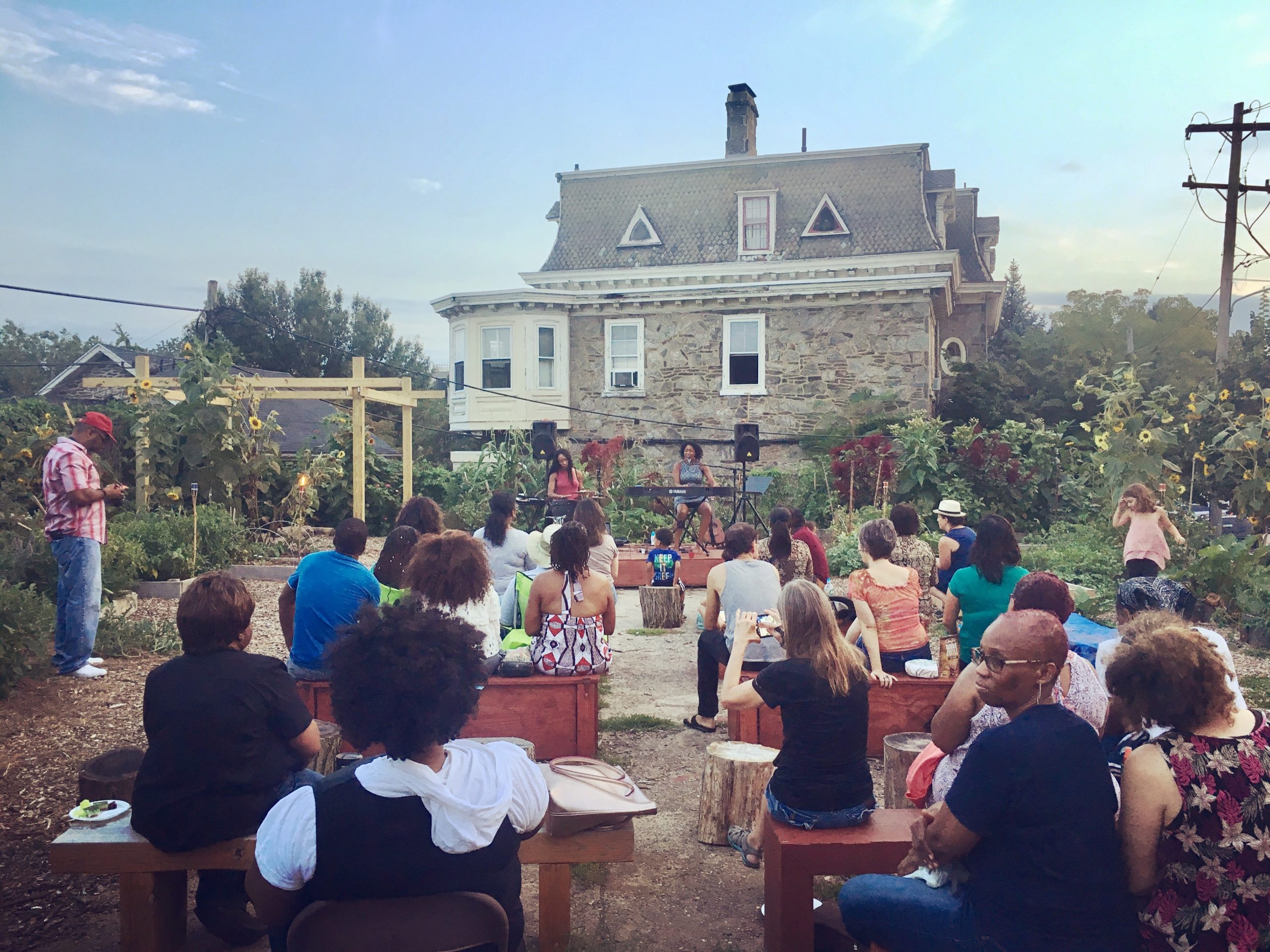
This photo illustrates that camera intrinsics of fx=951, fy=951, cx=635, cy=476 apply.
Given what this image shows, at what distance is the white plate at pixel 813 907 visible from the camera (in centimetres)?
348

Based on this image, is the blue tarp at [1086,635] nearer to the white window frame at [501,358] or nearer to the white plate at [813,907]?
the white plate at [813,907]

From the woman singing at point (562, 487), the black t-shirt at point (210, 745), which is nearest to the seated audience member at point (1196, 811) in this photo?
the black t-shirt at point (210, 745)

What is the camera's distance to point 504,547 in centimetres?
674

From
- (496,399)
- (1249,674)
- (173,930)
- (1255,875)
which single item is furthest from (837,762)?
(496,399)

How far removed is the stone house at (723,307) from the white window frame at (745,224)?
1.5 inches

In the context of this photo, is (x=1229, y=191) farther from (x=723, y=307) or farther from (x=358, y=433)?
(x=358, y=433)

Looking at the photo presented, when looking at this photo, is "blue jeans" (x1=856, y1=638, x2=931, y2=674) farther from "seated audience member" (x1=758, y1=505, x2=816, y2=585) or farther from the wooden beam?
the wooden beam

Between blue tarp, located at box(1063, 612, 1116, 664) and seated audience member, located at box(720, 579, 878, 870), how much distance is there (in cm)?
167

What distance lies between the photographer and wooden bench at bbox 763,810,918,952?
3.29m

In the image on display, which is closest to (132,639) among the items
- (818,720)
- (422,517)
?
(422,517)

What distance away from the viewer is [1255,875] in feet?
7.64

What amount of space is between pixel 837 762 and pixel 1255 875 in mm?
1355

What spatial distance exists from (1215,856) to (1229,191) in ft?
64.6

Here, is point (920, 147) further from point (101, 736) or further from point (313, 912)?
point (313, 912)
